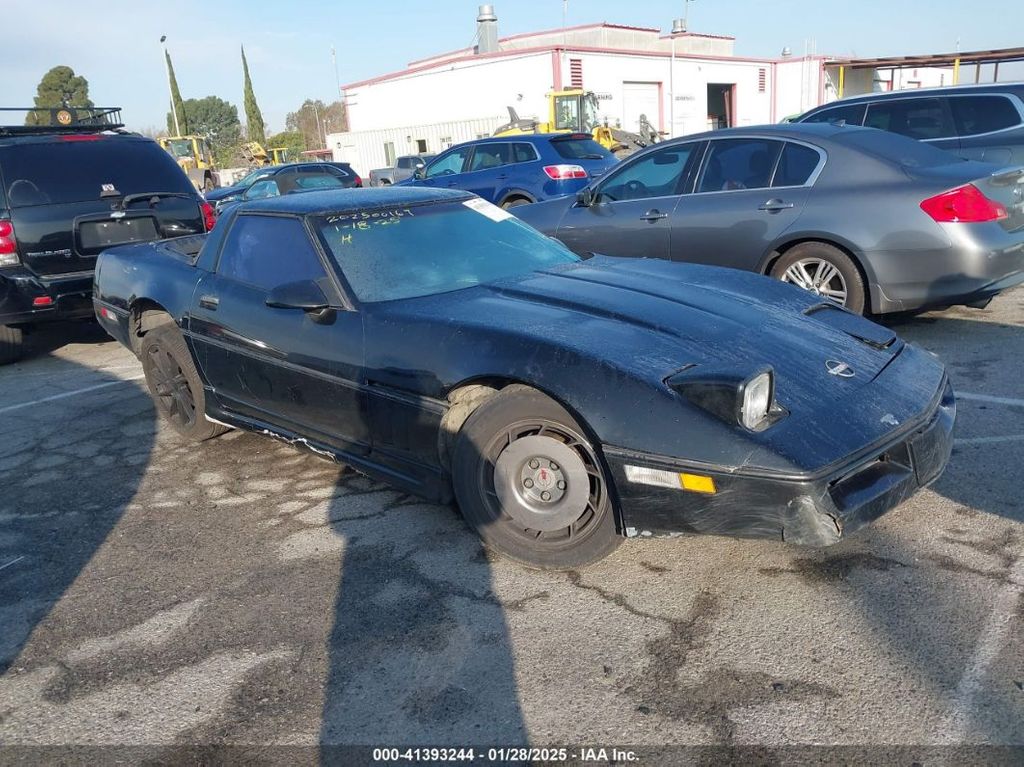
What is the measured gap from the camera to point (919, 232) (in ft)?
17.4

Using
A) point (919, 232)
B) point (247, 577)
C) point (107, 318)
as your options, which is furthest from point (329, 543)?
point (919, 232)

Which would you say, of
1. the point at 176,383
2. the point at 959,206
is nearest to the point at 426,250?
the point at 176,383

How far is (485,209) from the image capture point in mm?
4430

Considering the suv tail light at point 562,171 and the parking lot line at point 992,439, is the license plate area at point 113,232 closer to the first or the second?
the suv tail light at point 562,171

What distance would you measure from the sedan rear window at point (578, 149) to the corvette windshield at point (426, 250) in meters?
7.95

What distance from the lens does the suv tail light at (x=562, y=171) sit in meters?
11.4

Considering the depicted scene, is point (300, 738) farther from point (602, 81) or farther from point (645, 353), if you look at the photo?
point (602, 81)

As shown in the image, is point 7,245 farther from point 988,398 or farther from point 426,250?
point 988,398

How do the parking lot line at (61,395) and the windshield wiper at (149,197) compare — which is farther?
the windshield wiper at (149,197)

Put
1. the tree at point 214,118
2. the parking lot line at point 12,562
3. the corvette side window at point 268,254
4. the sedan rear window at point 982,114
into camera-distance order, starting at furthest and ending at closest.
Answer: the tree at point 214,118, the sedan rear window at point 982,114, the corvette side window at point 268,254, the parking lot line at point 12,562

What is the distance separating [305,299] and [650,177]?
12.9ft

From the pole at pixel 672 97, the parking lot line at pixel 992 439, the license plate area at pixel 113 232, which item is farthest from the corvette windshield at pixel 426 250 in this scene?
the pole at pixel 672 97

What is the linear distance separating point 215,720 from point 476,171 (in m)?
10.4

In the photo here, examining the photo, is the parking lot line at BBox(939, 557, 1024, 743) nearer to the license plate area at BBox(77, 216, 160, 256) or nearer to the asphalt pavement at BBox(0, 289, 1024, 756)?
the asphalt pavement at BBox(0, 289, 1024, 756)
